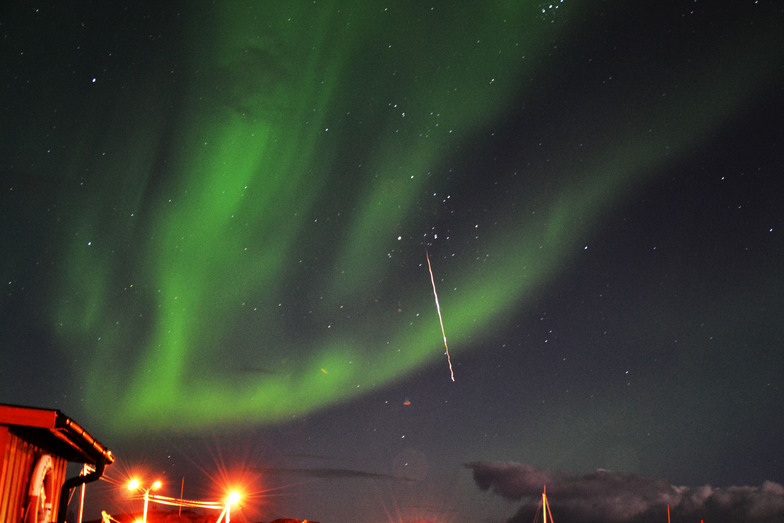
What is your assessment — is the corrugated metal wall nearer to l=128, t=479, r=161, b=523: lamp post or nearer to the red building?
the red building

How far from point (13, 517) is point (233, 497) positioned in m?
11.8

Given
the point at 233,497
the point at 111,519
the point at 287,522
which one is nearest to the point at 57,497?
the point at 111,519

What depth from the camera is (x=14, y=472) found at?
35.1 feet

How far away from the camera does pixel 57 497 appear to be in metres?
13.8

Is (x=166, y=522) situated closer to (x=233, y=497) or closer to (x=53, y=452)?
(x=233, y=497)

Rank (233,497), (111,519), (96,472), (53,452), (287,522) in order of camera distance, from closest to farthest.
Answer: (53,452), (96,472), (111,519), (233,497), (287,522)

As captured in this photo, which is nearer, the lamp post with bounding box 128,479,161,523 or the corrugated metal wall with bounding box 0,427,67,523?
the corrugated metal wall with bounding box 0,427,67,523

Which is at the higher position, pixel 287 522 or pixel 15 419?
pixel 287 522

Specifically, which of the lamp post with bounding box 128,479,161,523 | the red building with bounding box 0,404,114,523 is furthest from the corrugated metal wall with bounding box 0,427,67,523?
the lamp post with bounding box 128,479,161,523

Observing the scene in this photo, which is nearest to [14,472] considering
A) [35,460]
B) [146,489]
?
[35,460]

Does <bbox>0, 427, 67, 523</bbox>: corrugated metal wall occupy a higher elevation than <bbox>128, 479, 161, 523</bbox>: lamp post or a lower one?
lower

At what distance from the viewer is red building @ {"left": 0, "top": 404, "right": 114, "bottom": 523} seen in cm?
1023

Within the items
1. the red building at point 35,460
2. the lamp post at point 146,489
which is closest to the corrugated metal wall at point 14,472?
the red building at point 35,460

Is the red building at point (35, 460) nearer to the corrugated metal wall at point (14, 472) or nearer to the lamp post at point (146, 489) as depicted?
the corrugated metal wall at point (14, 472)
